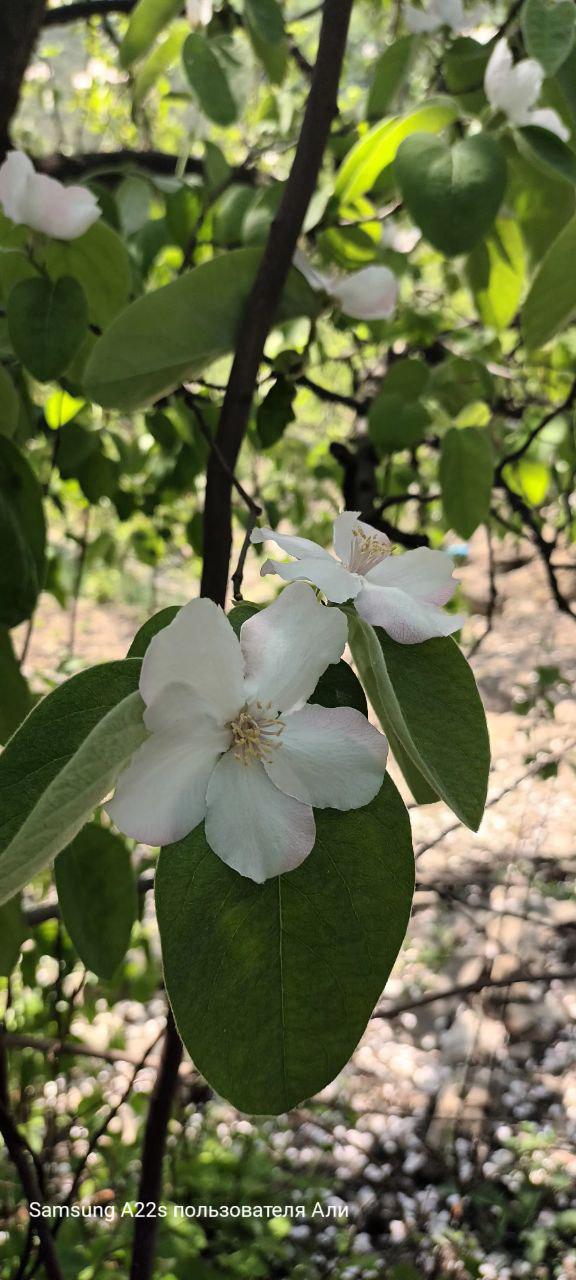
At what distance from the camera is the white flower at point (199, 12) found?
68 centimetres

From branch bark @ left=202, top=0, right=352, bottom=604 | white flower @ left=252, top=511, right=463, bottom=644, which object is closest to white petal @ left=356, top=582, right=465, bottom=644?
white flower @ left=252, top=511, right=463, bottom=644

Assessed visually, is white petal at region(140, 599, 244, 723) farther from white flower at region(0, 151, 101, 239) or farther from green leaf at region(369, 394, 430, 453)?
green leaf at region(369, 394, 430, 453)

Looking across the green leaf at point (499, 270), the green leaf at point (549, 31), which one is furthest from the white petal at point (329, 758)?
the green leaf at point (499, 270)

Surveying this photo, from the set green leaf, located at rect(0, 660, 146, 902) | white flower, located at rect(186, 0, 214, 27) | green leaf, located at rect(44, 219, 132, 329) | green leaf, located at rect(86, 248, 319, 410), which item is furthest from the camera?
white flower, located at rect(186, 0, 214, 27)

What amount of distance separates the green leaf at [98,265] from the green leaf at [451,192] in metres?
0.16

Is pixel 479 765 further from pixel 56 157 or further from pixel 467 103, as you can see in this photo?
pixel 56 157

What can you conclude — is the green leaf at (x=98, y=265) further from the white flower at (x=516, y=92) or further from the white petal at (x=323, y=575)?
the white petal at (x=323, y=575)

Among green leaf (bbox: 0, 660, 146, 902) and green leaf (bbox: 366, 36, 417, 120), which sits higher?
green leaf (bbox: 366, 36, 417, 120)

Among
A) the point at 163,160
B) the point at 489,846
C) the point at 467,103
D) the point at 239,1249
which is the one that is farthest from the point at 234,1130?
the point at 467,103

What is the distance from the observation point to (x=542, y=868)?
6.93 ft

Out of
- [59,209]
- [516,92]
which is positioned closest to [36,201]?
[59,209]

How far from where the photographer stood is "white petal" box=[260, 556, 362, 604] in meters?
0.30

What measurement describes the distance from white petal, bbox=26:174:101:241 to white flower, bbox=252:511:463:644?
10.8 inches

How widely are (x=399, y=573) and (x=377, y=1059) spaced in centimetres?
168
